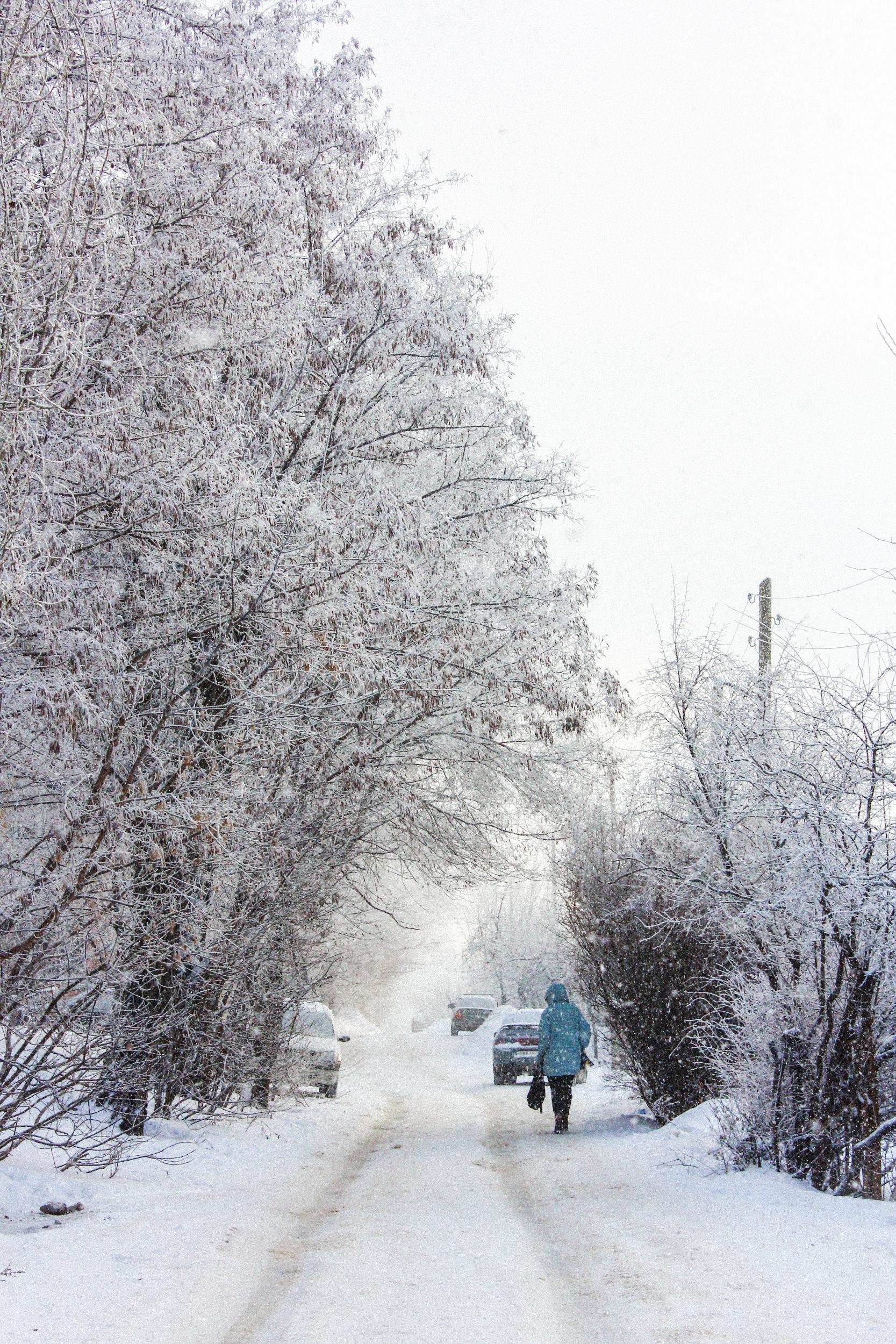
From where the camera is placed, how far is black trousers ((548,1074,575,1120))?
12.6 metres

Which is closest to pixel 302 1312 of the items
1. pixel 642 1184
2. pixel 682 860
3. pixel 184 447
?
pixel 642 1184

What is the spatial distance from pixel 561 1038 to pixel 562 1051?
0.14 metres

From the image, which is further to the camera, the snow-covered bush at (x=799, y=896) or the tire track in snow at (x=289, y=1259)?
the snow-covered bush at (x=799, y=896)

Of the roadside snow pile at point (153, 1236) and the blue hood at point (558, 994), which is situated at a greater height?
the blue hood at point (558, 994)

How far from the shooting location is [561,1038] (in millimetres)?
12695

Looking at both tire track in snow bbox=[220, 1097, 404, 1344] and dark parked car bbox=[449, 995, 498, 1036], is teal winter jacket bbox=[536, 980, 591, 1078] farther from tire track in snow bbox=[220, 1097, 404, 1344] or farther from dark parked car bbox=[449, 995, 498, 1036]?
dark parked car bbox=[449, 995, 498, 1036]

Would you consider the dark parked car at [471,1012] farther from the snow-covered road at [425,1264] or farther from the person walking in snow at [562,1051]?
the snow-covered road at [425,1264]

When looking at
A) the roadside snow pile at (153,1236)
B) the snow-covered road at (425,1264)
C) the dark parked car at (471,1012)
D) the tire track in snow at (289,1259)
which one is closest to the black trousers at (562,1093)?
the snow-covered road at (425,1264)

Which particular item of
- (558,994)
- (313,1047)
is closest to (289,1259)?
(558,994)

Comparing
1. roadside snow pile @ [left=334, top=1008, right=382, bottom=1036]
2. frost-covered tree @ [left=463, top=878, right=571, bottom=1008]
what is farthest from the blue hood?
roadside snow pile @ [left=334, top=1008, right=382, bottom=1036]

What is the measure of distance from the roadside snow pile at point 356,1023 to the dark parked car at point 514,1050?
30172 mm

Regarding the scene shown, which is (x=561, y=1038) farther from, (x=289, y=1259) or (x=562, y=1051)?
(x=289, y=1259)

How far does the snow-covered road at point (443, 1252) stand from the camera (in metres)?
5.00

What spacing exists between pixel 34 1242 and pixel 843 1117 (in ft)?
17.5
